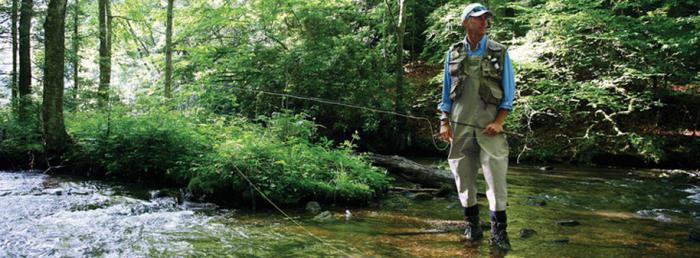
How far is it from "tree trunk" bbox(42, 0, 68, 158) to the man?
23.7 ft

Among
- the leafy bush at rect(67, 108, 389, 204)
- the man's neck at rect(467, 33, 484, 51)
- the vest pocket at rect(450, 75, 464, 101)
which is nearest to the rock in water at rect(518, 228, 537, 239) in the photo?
the vest pocket at rect(450, 75, 464, 101)

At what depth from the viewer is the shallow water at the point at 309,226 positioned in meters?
3.63

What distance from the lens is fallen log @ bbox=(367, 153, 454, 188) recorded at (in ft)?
24.5

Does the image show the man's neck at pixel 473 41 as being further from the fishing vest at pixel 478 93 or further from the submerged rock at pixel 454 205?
the submerged rock at pixel 454 205

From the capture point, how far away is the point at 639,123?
1529 centimetres

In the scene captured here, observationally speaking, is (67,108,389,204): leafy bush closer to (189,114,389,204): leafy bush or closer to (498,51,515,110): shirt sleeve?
(189,114,389,204): leafy bush

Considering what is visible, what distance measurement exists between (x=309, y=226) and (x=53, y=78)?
6204 mm

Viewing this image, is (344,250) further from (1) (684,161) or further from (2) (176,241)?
(1) (684,161)

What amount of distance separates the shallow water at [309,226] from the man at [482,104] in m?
0.49

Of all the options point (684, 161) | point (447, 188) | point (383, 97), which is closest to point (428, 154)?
point (383, 97)

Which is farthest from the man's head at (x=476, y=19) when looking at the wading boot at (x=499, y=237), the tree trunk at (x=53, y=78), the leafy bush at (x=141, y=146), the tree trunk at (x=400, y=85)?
the tree trunk at (x=400, y=85)

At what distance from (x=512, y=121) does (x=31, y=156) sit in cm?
1151

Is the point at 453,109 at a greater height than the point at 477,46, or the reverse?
the point at 477,46

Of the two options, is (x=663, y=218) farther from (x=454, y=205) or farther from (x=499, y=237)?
(x=499, y=237)
